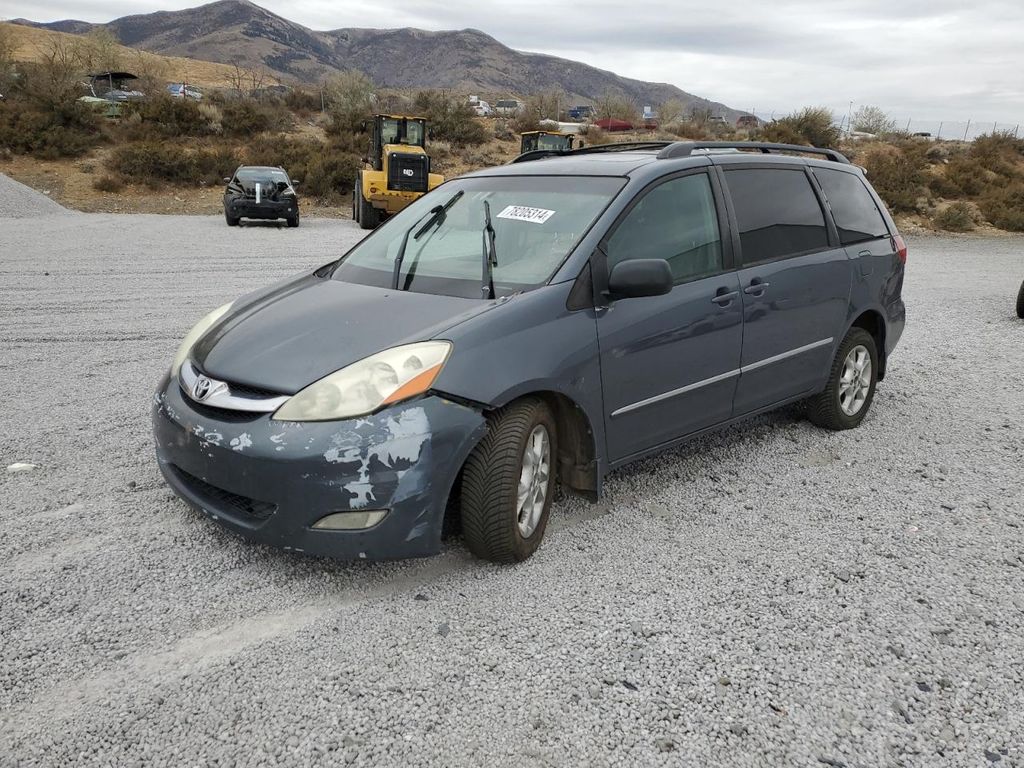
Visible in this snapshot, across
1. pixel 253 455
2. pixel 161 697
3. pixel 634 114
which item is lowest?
pixel 161 697

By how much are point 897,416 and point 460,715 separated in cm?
431

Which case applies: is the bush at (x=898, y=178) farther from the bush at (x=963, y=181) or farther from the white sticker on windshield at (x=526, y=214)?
the white sticker on windshield at (x=526, y=214)

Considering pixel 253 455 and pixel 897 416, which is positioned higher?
pixel 253 455

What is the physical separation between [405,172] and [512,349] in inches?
683

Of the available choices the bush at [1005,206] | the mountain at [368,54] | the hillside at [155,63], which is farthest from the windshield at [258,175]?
the mountain at [368,54]

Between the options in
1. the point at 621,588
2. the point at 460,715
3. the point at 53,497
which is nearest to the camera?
the point at 460,715

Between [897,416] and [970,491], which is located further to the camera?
[897,416]

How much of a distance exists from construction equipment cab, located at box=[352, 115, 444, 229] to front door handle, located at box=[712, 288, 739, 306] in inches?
596

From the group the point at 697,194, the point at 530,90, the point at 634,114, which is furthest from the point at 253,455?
the point at 530,90

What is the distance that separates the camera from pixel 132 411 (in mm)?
5117

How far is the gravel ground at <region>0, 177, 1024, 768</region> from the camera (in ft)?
7.55

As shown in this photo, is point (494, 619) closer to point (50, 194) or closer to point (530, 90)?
point (50, 194)

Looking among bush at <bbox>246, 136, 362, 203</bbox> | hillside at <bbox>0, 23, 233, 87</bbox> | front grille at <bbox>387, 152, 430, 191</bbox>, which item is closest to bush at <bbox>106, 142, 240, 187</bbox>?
bush at <bbox>246, 136, 362, 203</bbox>

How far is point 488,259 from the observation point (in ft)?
11.8
